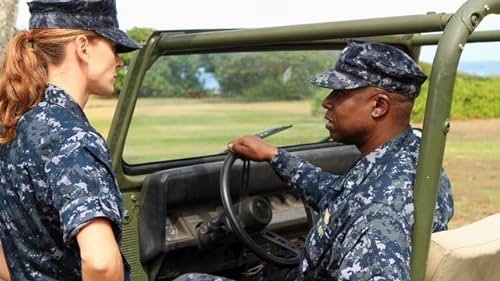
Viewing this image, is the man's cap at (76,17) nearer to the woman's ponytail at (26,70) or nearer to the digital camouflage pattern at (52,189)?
the woman's ponytail at (26,70)

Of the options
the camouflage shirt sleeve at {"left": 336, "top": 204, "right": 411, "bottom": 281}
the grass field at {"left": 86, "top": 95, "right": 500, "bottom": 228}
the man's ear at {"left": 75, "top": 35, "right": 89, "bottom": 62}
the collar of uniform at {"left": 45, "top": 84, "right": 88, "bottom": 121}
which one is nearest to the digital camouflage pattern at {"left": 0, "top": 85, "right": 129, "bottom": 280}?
the collar of uniform at {"left": 45, "top": 84, "right": 88, "bottom": 121}

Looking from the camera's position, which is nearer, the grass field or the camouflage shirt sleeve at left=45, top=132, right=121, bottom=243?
the camouflage shirt sleeve at left=45, top=132, right=121, bottom=243

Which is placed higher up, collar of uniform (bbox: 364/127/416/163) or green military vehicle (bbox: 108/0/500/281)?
collar of uniform (bbox: 364/127/416/163)

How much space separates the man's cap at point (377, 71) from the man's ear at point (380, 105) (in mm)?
29

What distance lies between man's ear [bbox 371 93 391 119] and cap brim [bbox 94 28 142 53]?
71cm

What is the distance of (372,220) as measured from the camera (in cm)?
217

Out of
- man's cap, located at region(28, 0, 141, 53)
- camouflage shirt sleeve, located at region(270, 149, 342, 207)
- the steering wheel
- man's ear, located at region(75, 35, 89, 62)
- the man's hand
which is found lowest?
the steering wheel

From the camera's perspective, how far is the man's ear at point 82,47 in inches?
83.0

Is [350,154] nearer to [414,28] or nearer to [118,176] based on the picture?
[118,176]

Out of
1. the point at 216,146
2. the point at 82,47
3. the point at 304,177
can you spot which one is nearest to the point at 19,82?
the point at 82,47

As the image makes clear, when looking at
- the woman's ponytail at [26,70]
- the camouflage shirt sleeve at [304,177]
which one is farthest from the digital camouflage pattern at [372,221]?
the woman's ponytail at [26,70]

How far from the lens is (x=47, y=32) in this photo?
6.96 feet

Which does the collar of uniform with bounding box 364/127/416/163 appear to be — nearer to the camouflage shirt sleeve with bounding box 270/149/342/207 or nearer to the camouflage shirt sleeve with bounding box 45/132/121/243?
the camouflage shirt sleeve with bounding box 270/149/342/207

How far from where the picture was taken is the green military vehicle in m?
3.19
